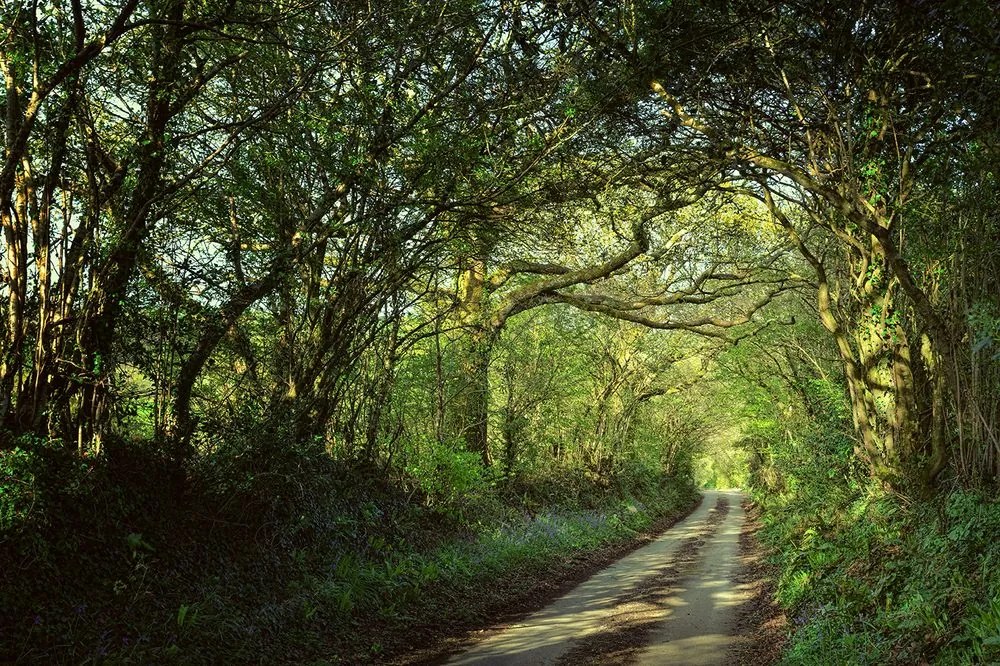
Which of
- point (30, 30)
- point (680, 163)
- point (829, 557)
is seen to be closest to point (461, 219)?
point (680, 163)

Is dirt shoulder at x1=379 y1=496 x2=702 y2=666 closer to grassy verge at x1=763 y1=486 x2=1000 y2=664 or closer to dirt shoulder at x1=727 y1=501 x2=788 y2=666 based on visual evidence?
dirt shoulder at x1=727 y1=501 x2=788 y2=666

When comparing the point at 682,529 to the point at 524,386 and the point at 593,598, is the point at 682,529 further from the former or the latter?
the point at 593,598

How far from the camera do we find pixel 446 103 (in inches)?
338

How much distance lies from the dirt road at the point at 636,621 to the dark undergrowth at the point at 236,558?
103cm

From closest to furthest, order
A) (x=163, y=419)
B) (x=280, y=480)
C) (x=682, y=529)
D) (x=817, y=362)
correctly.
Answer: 1. (x=163, y=419)
2. (x=280, y=480)
3. (x=817, y=362)
4. (x=682, y=529)

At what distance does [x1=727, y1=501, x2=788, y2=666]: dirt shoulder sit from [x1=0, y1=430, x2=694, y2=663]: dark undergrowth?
3398 mm

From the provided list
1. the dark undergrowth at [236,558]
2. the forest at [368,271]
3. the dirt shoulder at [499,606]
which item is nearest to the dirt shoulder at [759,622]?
the forest at [368,271]

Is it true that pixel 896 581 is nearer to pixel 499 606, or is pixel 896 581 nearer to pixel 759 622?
pixel 759 622

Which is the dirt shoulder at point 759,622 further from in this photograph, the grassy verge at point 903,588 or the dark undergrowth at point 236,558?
the dark undergrowth at point 236,558

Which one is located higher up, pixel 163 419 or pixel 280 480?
pixel 163 419

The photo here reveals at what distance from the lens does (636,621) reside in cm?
852

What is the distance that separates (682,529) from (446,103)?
19.3 m

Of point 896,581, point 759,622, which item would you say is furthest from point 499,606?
point 896,581

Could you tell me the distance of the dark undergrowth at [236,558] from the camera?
519 cm
